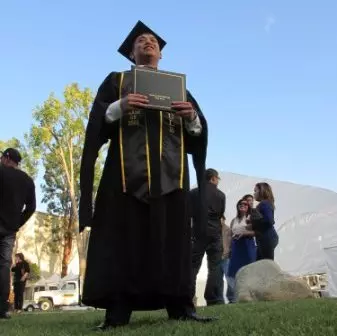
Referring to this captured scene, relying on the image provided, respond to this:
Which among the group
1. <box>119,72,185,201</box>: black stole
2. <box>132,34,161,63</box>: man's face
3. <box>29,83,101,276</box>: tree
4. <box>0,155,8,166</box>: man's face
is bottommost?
<box>119,72,185,201</box>: black stole

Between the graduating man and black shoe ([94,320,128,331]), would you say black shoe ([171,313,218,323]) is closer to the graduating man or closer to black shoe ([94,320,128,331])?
the graduating man

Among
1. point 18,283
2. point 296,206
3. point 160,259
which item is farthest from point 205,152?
point 296,206

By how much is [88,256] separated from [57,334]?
0.52m

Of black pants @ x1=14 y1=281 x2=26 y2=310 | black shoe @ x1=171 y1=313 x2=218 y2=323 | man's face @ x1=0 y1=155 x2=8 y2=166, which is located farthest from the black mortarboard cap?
black pants @ x1=14 y1=281 x2=26 y2=310

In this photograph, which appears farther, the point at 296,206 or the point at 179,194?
the point at 296,206

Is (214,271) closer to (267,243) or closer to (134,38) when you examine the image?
(267,243)

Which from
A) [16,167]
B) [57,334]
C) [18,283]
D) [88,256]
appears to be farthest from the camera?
[18,283]

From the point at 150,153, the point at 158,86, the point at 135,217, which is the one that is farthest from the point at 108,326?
the point at 158,86

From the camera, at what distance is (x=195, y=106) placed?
383 cm

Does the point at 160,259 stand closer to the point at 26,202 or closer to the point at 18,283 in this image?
the point at 26,202

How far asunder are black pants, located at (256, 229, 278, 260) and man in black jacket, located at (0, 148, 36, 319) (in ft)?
11.9

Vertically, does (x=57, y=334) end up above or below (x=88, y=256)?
below

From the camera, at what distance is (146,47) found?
3.79m

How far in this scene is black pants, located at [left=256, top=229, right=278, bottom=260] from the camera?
8.05m
